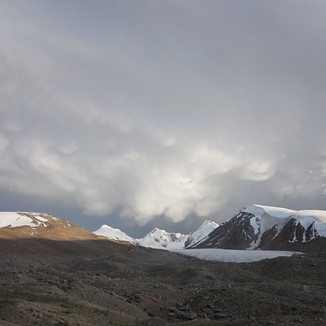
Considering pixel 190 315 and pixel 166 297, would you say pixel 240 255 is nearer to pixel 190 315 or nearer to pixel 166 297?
pixel 166 297

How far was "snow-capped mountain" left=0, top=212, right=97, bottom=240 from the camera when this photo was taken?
10128 cm

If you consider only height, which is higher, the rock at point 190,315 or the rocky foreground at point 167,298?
the rocky foreground at point 167,298

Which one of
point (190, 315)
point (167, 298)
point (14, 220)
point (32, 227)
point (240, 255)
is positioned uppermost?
point (14, 220)

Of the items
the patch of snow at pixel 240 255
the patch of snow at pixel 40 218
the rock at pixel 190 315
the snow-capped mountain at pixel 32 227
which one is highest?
the patch of snow at pixel 40 218

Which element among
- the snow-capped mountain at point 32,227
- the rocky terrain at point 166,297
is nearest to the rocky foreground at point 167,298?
the rocky terrain at point 166,297

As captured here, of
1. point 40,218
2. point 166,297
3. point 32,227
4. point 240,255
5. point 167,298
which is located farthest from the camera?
point 40,218

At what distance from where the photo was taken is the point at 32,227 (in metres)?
123

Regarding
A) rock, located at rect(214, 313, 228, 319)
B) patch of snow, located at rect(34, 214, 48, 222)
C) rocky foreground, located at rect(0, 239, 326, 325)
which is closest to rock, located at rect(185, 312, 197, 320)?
rocky foreground, located at rect(0, 239, 326, 325)

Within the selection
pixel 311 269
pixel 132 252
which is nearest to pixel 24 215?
pixel 132 252

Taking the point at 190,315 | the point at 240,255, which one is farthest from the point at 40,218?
the point at 190,315

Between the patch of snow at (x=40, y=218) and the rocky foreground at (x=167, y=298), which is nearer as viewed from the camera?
the rocky foreground at (x=167, y=298)

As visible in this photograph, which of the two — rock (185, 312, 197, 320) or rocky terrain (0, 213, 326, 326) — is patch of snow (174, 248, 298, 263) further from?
rock (185, 312, 197, 320)

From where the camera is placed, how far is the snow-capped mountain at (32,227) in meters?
101

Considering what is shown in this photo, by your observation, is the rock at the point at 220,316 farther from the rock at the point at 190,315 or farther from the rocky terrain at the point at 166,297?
the rock at the point at 190,315
